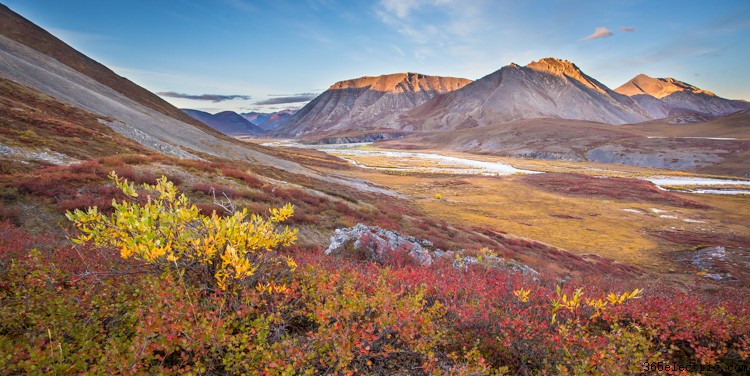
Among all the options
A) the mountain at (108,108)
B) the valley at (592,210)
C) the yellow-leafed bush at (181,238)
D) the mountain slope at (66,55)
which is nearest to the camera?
the yellow-leafed bush at (181,238)

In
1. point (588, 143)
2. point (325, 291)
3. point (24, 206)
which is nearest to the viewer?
point (325, 291)

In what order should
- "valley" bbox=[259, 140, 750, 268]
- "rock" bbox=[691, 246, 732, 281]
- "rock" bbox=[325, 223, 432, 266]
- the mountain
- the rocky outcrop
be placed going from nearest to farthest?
the rocky outcrop
"rock" bbox=[325, 223, 432, 266]
"rock" bbox=[691, 246, 732, 281]
"valley" bbox=[259, 140, 750, 268]
the mountain

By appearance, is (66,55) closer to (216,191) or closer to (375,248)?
(216,191)

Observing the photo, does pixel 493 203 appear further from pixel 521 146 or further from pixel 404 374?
pixel 521 146

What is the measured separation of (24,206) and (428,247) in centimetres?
1794

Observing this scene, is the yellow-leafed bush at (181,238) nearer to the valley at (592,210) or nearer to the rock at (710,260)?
the valley at (592,210)

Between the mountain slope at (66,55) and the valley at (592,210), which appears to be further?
the mountain slope at (66,55)

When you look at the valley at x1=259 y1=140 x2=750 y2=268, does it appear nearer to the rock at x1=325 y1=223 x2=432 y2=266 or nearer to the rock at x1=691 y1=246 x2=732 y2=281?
Answer: the rock at x1=691 y1=246 x2=732 y2=281

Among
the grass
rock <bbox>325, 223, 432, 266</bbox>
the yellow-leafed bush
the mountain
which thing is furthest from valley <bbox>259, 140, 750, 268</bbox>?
the yellow-leafed bush

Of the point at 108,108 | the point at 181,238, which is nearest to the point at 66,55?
the point at 108,108

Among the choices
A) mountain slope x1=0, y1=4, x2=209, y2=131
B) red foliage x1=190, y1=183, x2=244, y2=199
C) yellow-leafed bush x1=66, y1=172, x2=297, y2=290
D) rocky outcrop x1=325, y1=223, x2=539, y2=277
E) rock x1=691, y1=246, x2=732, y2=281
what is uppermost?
mountain slope x1=0, y1=4, x2=209, y2=131

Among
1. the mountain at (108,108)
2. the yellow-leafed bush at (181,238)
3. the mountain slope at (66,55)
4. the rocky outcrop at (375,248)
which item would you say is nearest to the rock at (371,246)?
the rocky outcrop at (375,248)

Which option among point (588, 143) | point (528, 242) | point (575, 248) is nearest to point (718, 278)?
point (575, 248)

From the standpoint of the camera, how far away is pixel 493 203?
52.8 m
